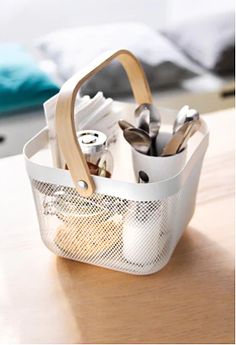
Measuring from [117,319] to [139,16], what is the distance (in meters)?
1.93

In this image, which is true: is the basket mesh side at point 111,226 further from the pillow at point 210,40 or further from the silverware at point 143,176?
the pillow at point 210,40

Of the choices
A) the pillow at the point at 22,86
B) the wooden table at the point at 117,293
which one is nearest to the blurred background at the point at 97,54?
the pillow at the point at 22,86

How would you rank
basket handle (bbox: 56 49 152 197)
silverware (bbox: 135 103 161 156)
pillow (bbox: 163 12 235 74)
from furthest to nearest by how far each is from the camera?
pillow (bbox: 163 12 235 74) < silverware (bbox: 135 103 161 156) < basket handle (bbox: 56 49 152 197)

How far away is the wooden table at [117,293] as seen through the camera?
2.02 ft

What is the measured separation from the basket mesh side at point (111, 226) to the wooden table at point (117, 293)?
0.03 m

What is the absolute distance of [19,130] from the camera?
1.61 meters

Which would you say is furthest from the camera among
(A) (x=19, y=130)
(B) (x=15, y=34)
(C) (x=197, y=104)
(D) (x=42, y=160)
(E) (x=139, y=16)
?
(E) (x=139, y=16)

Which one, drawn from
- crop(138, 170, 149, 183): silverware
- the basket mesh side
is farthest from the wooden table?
crop(138, 170, 149, 183): silverware

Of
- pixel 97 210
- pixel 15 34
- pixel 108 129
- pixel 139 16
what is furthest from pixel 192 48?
pixel 97 210

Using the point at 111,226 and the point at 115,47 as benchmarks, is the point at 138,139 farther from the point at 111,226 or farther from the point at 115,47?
the point at 115,47

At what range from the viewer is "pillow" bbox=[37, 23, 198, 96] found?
174 centimetres

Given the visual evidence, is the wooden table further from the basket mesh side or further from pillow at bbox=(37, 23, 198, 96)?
pillow at bbox=(37, 23, 198, 96)

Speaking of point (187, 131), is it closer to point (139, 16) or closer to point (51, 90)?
point (51, 90)

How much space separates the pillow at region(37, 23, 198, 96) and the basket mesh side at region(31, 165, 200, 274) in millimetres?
1072
